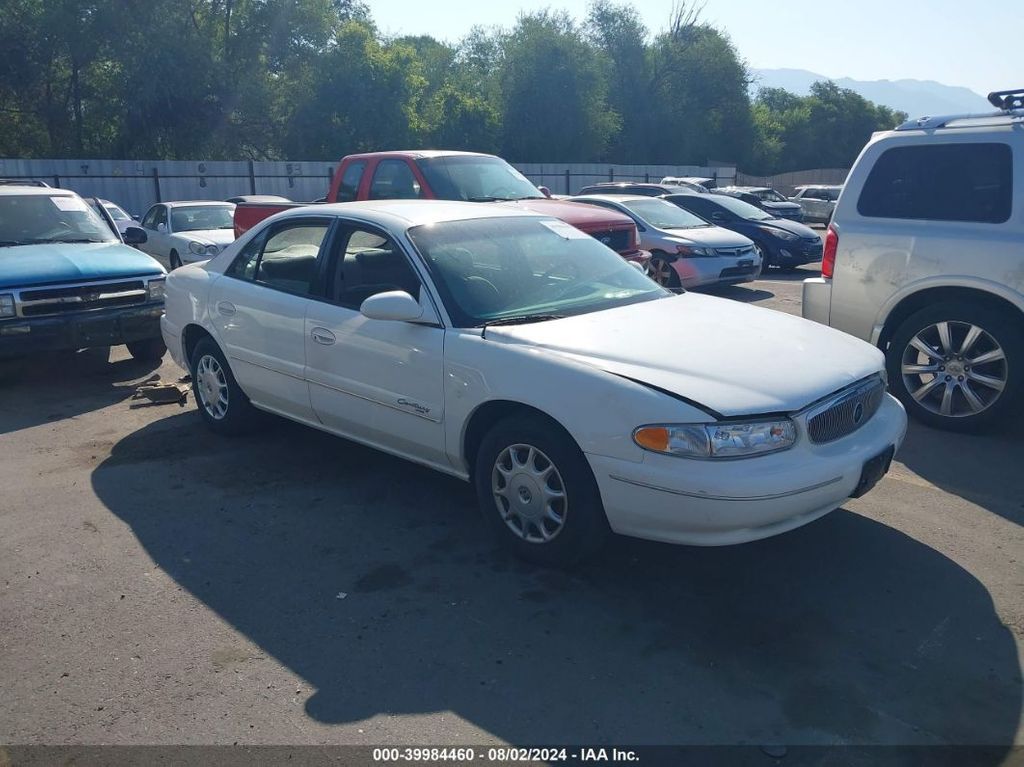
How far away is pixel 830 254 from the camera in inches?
271

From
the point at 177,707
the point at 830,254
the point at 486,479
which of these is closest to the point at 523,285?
the point at 486,479

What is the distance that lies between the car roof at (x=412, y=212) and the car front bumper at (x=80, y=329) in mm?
3079

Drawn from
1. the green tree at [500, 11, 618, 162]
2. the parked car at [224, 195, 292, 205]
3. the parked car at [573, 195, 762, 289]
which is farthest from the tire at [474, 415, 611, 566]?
the green tree at [500, 11, 618, 162]

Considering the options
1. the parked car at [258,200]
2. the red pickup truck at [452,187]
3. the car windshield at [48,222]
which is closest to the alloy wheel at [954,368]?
the red pickup truck at [452,187]

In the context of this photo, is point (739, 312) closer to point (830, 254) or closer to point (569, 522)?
point (569, 522)

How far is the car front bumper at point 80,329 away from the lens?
A: 24.4 ft

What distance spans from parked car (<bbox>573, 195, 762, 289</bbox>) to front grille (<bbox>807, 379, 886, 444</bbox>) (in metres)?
7.89

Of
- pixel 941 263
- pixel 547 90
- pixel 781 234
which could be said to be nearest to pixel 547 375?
pixel 941 263

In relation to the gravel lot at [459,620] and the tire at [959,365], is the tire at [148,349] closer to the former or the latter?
the gravel lot at [459,620]

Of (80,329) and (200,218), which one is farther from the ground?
(200,218)

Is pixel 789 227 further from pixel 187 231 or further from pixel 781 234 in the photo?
pixel 187 231

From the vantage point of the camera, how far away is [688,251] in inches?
496

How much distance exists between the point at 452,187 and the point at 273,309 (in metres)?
4.73

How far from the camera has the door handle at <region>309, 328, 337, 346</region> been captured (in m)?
5.09
